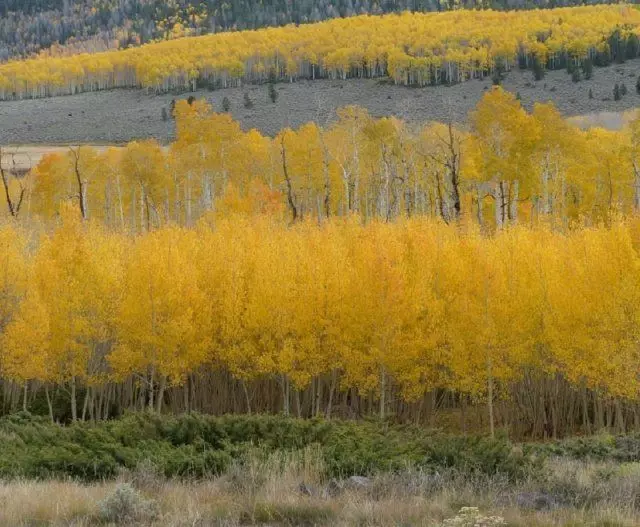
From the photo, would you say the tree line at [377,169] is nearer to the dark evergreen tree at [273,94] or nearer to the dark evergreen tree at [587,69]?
the dark evergreen tree at [273,94]

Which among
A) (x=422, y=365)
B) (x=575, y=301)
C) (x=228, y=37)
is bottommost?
(x=422, y=365)

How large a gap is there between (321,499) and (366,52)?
140590 millimetres

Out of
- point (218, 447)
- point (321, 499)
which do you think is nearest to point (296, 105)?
point (218, 447)

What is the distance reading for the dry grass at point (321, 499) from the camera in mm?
9781

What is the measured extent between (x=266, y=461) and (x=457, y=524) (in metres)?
5.54

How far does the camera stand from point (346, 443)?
1488 cm

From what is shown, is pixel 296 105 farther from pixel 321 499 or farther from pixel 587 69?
pixel 321 499

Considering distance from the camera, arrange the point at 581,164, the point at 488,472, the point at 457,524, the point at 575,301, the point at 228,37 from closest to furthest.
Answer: the point at 457,524 → the point at 488,472 → the point at 575,301 → the point at 581,164 → the point at 228,37

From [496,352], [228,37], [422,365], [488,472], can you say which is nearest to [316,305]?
[422,365]

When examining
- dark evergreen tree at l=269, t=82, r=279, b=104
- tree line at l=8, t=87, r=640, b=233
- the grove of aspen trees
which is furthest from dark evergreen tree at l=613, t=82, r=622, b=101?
the grove of aspen trees

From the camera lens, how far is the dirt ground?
11525cm

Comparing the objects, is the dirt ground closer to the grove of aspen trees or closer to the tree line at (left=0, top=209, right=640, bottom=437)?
the grove of aspen trees

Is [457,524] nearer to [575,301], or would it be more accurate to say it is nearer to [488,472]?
[488,472]

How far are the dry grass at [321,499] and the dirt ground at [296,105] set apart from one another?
9893 centimetres
